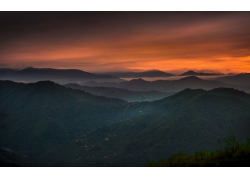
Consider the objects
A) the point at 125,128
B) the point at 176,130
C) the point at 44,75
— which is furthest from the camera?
the point at 44,75

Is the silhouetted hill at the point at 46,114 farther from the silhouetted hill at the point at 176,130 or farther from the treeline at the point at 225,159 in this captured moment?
the treeline at the point at 225,159

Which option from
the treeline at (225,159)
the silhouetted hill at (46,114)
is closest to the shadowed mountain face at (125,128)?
the silhouetted hill at (46,114)

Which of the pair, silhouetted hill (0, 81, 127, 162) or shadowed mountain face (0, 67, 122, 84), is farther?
silhouetted hill (0, 81, 127, 162)

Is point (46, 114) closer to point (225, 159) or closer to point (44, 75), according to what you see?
point (44, 75)

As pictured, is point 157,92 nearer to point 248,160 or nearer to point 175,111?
point 175,111

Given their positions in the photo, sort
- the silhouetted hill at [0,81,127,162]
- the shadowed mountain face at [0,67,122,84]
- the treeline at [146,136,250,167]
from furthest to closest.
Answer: the silhouetted hill at [0,81,127,162] < the shadowed mountain face at [0,67,122,84] < the treeline at [146,136,250,167]

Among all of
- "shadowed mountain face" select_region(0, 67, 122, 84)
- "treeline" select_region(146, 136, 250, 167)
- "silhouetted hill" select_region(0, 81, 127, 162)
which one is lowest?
"silhouetted hill" select_region(0, 81, 127, 162)

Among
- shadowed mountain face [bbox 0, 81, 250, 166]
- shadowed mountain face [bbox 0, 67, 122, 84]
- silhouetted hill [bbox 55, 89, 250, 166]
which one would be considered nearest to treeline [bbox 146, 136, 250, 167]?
silhouetted hill [bbox 55, 89, 250, 166]

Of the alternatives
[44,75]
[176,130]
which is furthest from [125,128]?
[44,75]

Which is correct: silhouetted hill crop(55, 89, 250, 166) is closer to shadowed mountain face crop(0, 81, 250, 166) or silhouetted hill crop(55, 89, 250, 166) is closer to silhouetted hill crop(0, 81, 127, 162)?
shadowed mountain face crop(0, 81, 250, 166)
